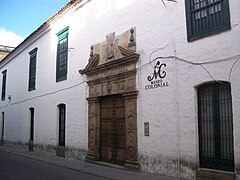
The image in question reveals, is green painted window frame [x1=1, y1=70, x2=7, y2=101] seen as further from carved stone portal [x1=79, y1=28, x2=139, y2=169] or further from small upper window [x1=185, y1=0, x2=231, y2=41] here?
small upper window [x1=185, y1=0, x2=231, y2=41]

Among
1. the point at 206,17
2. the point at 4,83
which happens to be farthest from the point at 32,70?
the point at 206,17

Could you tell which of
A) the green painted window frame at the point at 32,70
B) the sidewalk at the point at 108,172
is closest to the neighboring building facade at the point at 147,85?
the sidewalk at the point at 108,172

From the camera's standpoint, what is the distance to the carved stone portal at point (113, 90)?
10.2m

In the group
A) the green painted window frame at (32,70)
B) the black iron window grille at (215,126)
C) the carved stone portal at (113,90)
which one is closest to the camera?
the black iron window grille at (215,126)

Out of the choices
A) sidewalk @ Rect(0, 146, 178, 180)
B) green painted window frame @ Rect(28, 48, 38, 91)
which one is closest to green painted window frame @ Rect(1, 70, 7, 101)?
green painted window frame @ Rect(28, 48, 38, 91)

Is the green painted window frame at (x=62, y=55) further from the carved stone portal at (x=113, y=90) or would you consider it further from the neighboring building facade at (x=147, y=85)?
the carved stone portal at (x=113, y=90)

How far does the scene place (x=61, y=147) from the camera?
14812 millimetres

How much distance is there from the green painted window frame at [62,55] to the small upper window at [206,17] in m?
7.92

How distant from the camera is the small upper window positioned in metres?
7.51

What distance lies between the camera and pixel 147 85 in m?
9.75

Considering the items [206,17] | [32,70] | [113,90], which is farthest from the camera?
[32,70]

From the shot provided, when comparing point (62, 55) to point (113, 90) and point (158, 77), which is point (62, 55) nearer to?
point (113, 90)

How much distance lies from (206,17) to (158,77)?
224cm

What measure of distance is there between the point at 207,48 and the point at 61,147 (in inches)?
366
